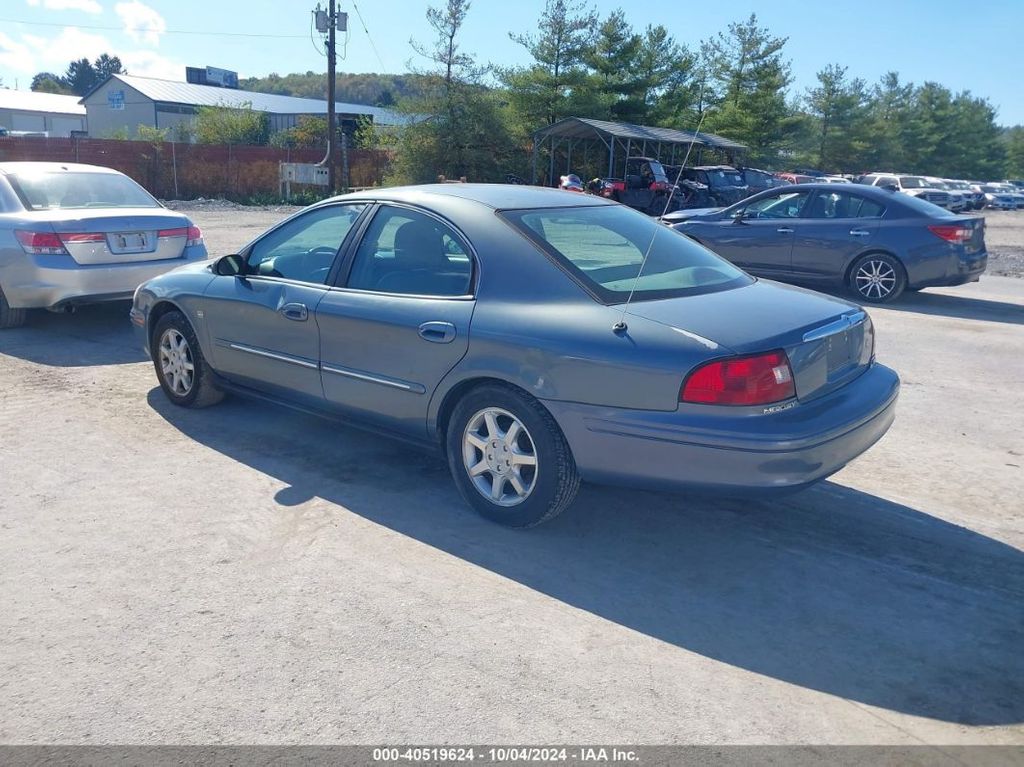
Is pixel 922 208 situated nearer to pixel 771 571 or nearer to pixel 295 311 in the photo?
pixel 771 571

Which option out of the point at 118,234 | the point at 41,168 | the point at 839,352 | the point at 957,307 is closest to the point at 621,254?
the point at 839,352

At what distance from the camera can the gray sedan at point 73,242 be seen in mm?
7855

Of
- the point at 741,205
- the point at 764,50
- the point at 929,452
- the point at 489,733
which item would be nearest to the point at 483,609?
the point at 489,733

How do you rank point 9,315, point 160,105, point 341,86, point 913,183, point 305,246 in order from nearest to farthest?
point 305,246, point 9,315, point 913,183, point 160,105, point 341,86

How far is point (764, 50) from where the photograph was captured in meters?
45.0

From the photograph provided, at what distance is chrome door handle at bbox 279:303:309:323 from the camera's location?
4.95 m

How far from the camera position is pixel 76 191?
8.63 metres

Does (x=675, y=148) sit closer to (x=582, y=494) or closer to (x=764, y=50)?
(x=764, y=50)

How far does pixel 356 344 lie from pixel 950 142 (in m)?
76.7

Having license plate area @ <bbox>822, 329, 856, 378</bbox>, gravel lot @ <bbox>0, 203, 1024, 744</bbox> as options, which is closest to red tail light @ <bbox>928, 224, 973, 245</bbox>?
gravel lot @ <bbox>0, 203, 1024, 744</bbox>

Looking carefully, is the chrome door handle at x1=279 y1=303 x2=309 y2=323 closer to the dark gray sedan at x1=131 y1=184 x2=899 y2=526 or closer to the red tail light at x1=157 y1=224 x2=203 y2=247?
the dark gray sedan at x1=131 y1=184 x2=899 y2=526

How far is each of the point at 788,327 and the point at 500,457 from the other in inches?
55.3

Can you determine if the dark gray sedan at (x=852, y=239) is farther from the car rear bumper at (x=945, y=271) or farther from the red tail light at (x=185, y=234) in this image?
the red tail light at (x=185, y=234)

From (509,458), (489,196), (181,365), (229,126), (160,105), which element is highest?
(160,105)
